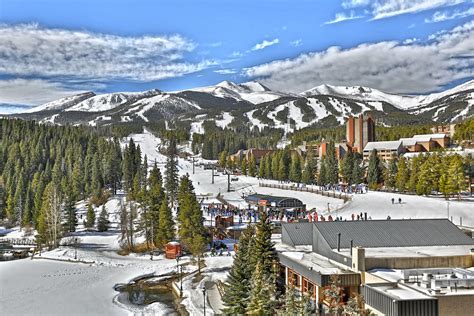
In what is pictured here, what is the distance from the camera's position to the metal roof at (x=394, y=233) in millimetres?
38062

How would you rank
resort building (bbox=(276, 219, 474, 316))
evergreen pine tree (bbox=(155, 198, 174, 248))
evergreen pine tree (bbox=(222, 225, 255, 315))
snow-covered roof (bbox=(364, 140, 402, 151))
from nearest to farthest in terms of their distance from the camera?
resort building (bbox=(276, 219, 474, 316)), evergreen pine tree (bbox=(222, 225, 255, 315)), evergreen pine tree (bbox=(155, 198, 174, 248)), snow-covered roof (bbox=(364, 140, 402, 151))

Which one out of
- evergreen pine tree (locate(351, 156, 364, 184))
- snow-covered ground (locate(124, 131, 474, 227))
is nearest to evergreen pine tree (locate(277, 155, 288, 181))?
snow-covered ground (locate(124, 131, 474, 227))

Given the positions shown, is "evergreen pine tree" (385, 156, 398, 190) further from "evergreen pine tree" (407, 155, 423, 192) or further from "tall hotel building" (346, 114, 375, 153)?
"tall hotel building" (346, 114, 375, 153)

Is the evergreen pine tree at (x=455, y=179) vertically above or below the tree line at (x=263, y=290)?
above

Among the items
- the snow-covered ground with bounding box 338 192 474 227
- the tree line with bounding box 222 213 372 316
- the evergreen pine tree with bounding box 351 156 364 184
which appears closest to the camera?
the tree line with bounding box 222 213 372 316

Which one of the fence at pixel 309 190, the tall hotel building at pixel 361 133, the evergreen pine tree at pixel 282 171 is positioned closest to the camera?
the fence at pixel 309 190

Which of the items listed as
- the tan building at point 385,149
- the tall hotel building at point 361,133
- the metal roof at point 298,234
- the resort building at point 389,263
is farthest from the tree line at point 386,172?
the resort building at point 389,263

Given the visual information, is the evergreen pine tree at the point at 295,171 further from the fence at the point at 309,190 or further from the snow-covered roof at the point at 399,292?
the snow-covered roof at the point at 399,292

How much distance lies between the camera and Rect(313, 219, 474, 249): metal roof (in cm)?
3806

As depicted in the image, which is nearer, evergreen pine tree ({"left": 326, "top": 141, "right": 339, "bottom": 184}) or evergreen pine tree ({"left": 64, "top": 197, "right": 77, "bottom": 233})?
evergreen pine tree ({"left": 64, "top": 197, "right": 77, "bottom": 233})

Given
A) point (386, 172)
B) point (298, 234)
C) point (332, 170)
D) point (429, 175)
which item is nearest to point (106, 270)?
point (298, 234)

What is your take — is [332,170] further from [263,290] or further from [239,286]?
[263,290]

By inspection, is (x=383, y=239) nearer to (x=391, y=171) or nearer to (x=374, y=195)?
(x=374, y=195)

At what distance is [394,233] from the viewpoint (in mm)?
39125
